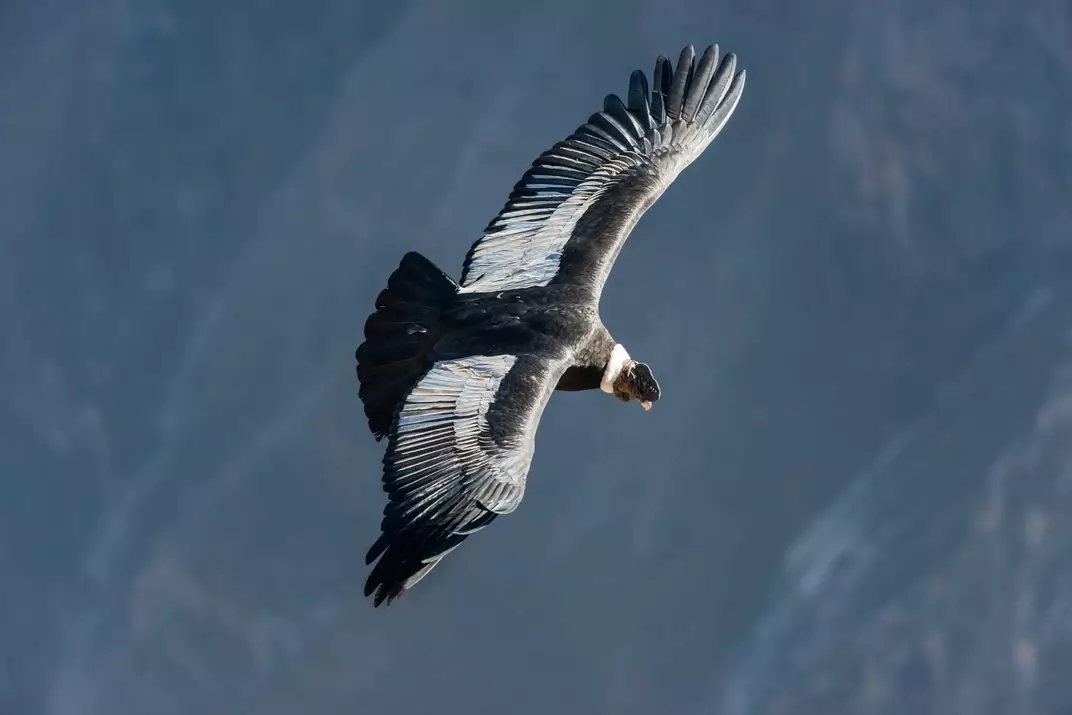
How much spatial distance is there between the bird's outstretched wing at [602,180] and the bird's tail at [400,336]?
48 cm

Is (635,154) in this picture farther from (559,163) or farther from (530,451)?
(530,451)

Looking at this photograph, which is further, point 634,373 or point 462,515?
point 634,373

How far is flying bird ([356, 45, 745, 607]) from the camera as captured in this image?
18688mm

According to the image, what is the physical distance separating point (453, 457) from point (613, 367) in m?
3.53

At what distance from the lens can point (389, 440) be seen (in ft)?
63.5

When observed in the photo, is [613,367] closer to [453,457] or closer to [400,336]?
[400,336]

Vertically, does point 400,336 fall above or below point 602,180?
below

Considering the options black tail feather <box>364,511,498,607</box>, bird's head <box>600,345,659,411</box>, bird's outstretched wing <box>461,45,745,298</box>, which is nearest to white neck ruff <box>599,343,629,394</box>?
bird's head <box>600,345,659,411</box>

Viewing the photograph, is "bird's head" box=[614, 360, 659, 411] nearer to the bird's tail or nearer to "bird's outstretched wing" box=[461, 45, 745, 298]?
"bird's outstretched wing" box=[461, 45, 745, 298]

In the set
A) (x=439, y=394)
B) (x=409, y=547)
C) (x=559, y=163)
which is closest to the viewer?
(x=409, y=547)

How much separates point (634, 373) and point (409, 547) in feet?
16.4

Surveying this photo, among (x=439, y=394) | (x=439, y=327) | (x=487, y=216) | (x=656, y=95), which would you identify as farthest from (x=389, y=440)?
(x=487, y=216)

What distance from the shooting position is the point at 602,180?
76.4 ft

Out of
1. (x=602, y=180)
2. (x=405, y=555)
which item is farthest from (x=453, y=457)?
(x=602, y=180)
